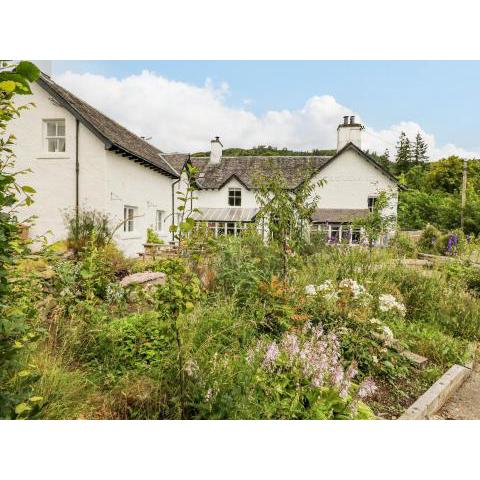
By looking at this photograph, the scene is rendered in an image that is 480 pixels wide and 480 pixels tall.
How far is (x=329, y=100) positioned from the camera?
5680 mm

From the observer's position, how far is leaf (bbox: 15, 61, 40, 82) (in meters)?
1.46

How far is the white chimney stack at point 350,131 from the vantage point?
816 inches

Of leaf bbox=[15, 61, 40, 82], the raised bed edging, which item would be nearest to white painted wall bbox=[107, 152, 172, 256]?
the raised bed edging

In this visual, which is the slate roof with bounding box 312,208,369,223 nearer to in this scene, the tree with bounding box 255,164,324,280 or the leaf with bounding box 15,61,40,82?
the tree with bounding box 255,164,324,280

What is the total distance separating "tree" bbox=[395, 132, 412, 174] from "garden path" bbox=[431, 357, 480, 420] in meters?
26.1

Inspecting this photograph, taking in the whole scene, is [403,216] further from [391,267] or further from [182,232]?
[182,232]

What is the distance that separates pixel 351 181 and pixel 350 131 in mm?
2898

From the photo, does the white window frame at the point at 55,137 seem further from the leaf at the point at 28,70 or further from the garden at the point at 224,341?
the leaf at the point at 28,70

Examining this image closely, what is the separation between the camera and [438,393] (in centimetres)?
318

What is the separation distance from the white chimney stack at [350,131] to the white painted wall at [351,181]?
717mm

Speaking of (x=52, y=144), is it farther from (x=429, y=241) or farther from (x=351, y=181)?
(x=351, y=181)

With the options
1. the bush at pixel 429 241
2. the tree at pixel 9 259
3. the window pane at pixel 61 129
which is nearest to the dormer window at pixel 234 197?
the bush at pixel 429 241

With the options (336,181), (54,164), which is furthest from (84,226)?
(336,181)
